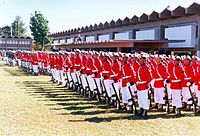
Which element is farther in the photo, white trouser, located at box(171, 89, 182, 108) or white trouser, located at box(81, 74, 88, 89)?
white trouser, located at box(81, 74, 88, 89)

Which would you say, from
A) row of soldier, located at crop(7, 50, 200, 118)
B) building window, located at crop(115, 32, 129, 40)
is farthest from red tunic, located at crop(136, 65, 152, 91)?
building window, located at crop(115, 32, 129, 40)

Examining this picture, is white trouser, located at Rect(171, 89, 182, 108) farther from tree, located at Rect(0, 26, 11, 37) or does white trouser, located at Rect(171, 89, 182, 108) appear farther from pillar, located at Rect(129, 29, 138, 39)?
tree, located at Rect(0, 26, 11, 37)

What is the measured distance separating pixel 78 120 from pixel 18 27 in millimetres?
120541

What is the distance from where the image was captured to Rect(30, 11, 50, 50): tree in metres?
77.5

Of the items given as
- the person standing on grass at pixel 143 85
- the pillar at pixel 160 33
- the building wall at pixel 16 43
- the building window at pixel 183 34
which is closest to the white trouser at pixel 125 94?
the person standing on grass at pixel 143 85

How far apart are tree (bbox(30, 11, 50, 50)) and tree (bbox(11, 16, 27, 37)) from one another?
4593 cm

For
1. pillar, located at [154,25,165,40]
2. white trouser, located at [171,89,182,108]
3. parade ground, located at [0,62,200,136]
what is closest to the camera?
parade ground, located at [0,62,200,136]

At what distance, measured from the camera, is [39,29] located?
78125mm

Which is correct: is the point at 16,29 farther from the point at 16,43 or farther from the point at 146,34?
the point at 146,34

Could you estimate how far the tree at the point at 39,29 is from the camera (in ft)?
254

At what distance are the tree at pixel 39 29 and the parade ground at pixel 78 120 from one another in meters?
64.5

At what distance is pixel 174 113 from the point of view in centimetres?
1149

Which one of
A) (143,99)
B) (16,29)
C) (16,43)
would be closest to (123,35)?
(143,99)

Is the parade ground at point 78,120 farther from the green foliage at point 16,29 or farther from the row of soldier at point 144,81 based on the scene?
the green foliage at point 16,29
